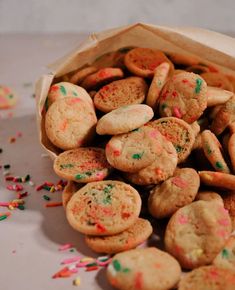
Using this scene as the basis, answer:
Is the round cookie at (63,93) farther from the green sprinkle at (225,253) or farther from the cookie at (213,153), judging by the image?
the green sprinkle at (225,253)

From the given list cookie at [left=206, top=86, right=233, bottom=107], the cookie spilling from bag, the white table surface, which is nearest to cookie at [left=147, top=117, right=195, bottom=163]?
the cookie spilling from bag

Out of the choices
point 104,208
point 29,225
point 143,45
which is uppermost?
point 143,45

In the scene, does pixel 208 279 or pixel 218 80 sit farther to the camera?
pixel 218 80

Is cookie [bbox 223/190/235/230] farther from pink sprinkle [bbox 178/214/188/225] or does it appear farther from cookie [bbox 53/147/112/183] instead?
cookie [bbox 53/147/112/183]

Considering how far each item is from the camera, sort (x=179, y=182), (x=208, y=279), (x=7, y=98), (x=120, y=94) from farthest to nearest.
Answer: (x=7, y=98), (x=120, y=94), (x=179, y=182), (x=208, y=279)

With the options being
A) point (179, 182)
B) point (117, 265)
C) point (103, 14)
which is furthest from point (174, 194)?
point (103, 14)

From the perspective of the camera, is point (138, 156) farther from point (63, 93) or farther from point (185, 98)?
point (63, 93)

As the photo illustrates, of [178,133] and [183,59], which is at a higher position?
[183,59]
